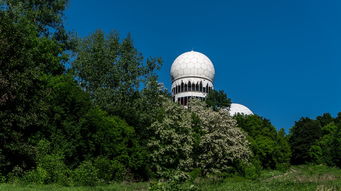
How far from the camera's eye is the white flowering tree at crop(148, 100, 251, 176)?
102 ft

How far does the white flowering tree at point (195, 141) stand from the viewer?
30953 millimetres

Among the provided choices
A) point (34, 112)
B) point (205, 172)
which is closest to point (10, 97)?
point (34, 112)

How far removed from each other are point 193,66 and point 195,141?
34015 millimetres

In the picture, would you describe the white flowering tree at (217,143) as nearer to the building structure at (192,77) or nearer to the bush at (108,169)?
the bush at (108,169)

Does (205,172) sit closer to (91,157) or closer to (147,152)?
(147,152)

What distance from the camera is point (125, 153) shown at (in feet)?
97.8

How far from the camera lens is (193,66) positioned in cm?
6569

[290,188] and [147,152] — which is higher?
[147,152]

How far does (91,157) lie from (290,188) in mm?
16702

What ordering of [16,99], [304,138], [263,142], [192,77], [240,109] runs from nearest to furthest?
1. [16,99]
2. [263,142]
3. [304,138]
4. [192,77]
5. [240,109]

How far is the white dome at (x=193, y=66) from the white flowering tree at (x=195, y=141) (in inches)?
1088

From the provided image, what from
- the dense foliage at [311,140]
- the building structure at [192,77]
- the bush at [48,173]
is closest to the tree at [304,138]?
the dense foliage at [311,140]

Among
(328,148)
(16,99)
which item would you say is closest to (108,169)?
(16,99)

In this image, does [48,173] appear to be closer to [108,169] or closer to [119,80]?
[108,169]
